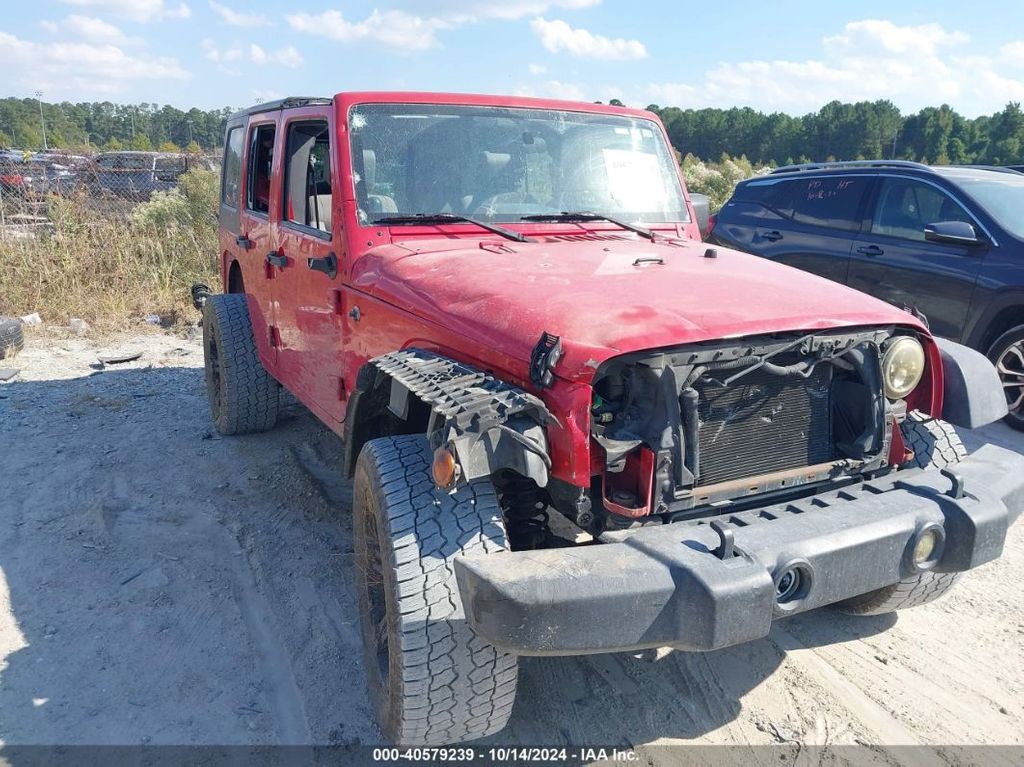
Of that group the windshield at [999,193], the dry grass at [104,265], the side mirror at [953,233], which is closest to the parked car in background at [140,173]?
the dry grass at [104,265]

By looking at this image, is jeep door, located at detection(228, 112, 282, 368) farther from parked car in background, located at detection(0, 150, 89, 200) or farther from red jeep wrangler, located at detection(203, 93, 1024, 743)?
parked car in background, located at detection(0, 150, 89, 200)

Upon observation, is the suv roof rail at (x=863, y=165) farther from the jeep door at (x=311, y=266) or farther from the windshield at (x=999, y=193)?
the jeep door at (x=311, y=266)

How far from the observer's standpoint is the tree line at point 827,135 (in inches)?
1205

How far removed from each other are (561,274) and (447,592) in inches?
50.0

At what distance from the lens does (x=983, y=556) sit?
97.5 inches

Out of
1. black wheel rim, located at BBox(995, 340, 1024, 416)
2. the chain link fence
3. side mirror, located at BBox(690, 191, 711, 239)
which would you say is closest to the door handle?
side mirror, located at BBox(690, 191, 711, 239)

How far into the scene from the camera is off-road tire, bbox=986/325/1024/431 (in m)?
5.65

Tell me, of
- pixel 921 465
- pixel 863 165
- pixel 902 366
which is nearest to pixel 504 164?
pixel 902 366

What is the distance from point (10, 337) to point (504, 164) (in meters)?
5.85

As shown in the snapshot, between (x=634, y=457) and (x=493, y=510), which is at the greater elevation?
(x=634, y=457)

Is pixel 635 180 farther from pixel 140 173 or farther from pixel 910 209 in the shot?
pixel 140 173

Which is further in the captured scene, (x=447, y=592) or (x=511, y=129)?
(x=511, y=129)

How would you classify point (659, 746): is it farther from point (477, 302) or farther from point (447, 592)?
point (477, 302)

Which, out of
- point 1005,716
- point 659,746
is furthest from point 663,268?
point 1005,716
